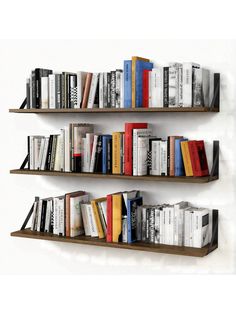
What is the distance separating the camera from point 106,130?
10.9 ft

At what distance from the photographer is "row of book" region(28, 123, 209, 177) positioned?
9.69ft

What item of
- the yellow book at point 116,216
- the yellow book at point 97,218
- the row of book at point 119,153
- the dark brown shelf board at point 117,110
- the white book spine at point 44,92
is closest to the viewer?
the dark brown shelf board at point 117,110

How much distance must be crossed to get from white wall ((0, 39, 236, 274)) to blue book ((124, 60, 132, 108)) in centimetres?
19

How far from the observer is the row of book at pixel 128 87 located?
2902mm

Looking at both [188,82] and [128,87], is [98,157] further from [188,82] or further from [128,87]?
[188,82]

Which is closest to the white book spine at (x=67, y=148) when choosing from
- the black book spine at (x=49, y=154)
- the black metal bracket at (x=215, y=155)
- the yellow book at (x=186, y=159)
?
the black book spine at (x=49, y=154)

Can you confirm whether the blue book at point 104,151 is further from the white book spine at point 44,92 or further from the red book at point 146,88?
the white book spine at point 44,92

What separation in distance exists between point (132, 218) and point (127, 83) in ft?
2.41

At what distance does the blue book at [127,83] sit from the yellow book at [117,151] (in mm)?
174

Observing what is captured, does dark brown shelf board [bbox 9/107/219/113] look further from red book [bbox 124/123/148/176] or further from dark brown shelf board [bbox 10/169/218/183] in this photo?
dark brown shelf board [bbox 10/169/218/183]

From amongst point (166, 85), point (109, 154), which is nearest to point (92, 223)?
point (109, 154)

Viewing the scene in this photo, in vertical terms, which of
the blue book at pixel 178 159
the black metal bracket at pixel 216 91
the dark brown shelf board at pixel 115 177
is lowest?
the dark brown shelf board at pixel 115 177

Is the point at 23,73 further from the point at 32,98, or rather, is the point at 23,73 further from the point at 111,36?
the point at 111,36

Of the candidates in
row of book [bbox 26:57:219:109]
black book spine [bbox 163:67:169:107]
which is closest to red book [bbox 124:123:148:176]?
row of book [bbox 26:57:219:109]
